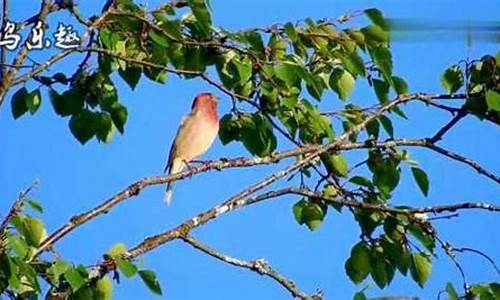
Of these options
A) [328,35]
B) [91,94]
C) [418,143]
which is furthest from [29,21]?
[418,143]

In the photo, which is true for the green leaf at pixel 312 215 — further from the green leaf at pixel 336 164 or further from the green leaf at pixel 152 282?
the green leaf at pixel 152 282

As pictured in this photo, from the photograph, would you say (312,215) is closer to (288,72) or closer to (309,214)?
(309,214)

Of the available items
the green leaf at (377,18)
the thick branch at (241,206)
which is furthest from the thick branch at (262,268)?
the green leaf at (377,18)

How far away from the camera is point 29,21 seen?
1.42 meters

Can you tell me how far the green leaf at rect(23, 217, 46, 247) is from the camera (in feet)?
3.75

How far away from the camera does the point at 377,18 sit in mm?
1335

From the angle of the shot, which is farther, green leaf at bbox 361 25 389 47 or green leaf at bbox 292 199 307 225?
green leaf at bbox 292 199 307 225

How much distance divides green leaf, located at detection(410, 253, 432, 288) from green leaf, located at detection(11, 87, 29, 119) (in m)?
0.61

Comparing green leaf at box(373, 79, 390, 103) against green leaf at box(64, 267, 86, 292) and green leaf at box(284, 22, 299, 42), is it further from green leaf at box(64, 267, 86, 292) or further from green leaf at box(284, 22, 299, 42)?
green leaf at box(64, 267, 86, 292)

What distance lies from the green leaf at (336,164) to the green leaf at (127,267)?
416 millimetres

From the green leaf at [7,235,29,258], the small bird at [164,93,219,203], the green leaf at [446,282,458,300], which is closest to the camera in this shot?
the green leaf at [7,235,29,258]

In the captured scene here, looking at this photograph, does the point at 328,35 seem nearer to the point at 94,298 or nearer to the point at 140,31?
the point at 140,31

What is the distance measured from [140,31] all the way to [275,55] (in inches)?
7.7

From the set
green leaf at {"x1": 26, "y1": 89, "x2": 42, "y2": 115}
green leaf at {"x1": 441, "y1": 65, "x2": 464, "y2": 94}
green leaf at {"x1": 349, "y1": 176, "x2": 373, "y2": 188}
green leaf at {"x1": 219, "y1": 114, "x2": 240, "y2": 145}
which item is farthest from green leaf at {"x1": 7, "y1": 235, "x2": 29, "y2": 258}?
green leaf at {"x1": 441, "y1": 65, "x2": 464, "y2": 94}
